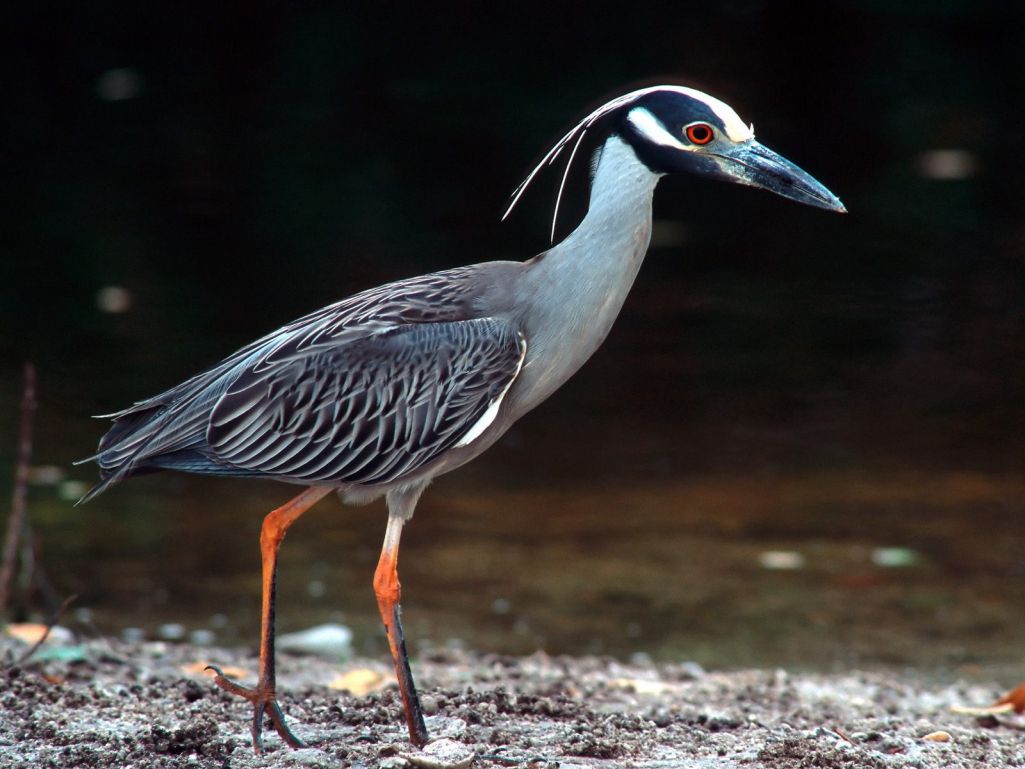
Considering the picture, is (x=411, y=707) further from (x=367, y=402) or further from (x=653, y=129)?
(x=653, y=129)

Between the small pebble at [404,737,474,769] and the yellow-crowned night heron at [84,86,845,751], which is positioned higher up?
the yellow-crowned night heron at [84,86,845,751]

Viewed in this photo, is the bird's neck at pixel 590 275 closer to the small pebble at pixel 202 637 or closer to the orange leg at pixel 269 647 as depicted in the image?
the orange leg at pixel 269 647

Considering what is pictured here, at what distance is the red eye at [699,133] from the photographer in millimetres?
4766

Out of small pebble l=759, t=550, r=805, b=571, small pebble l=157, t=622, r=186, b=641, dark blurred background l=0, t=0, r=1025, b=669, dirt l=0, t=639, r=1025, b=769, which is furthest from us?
small pebble l=759, t=550, r=805, b=571

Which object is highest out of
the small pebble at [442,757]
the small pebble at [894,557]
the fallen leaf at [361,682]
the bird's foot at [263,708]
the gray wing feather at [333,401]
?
the small pebble at [894,557]

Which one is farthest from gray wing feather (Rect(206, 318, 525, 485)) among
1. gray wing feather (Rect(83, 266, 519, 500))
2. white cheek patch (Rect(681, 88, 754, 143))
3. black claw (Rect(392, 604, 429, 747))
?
white cheek patch (Rect(681, 88, 754, 143))

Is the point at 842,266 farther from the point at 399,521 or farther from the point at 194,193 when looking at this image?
the point at 399,521

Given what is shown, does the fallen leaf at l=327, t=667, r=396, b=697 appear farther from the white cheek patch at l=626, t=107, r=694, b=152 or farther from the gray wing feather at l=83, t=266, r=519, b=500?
the white cheek patch at l=626, t=107, r=694, b=152

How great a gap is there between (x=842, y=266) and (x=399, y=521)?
295 inches

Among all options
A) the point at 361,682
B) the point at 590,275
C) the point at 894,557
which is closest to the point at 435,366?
the point at 590,275

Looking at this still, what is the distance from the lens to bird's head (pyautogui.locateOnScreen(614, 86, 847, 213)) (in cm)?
477

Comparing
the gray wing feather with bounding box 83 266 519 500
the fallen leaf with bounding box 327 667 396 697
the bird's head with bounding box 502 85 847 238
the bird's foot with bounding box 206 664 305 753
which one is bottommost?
the bird's foot with bounding box 206 664 305 753

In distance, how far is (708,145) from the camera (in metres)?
4.79

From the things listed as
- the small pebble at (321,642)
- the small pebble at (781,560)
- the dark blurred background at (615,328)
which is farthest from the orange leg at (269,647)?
the small pebble at (781,560)
